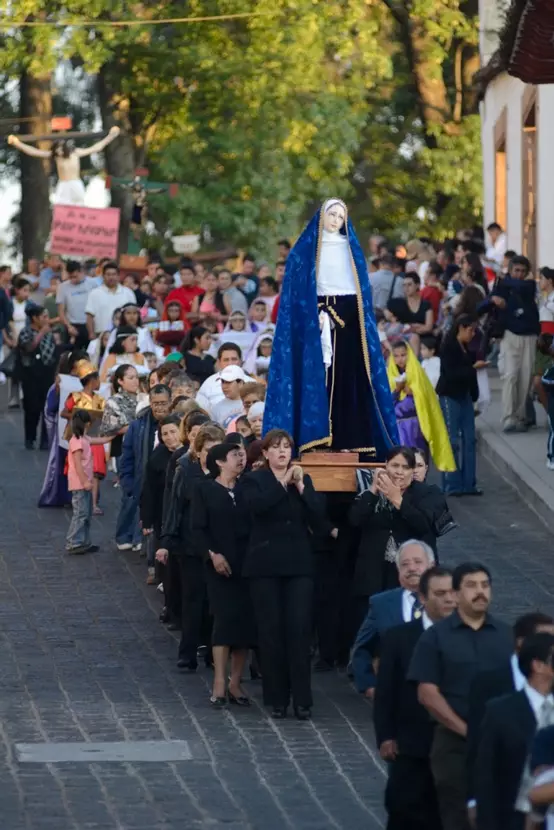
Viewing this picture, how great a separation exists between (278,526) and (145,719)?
1.30 metres

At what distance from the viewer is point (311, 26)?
40562mm

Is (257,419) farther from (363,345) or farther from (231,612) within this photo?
(231,612)

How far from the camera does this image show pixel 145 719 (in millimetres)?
13969

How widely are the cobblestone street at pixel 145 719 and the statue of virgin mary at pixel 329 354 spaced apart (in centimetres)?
164

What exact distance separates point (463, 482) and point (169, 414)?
560 centimetres

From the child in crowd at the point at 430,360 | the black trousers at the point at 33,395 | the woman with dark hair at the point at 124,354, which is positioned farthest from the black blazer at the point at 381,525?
the black trousers at the point at 33,395

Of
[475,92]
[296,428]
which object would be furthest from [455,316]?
[475,92]

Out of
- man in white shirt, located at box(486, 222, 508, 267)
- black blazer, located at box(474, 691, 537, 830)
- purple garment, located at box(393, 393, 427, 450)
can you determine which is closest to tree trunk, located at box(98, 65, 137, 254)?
man in white shirt, located at box(486, 222, 508, 267)

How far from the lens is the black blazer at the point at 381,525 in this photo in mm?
14086

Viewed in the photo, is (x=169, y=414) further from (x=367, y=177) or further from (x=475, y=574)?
(x=367, y=177)

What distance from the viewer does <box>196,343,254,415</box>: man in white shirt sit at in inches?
781

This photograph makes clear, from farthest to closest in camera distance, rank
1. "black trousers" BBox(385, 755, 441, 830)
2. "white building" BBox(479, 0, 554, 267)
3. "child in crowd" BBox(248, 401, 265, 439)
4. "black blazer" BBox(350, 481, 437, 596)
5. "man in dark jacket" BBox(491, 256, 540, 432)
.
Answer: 1. "man in dark jacket" BBox(491, 256, 540, 432)
2. "white building" BBox(479, 0, 554, 267)
3. "child in crowd" BBox(248, 401, 265, 439)
4. "black blazer" BBox(350, 481, 437, 596)
5. "black trousers" BBox(385, 755, 441, 830)

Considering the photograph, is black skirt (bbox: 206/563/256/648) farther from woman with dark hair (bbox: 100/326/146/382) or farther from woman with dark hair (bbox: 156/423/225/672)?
woman with dark hair (bbox: 100/326/146/382)

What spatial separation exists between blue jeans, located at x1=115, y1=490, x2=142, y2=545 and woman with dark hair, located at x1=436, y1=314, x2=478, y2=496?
3416mm
